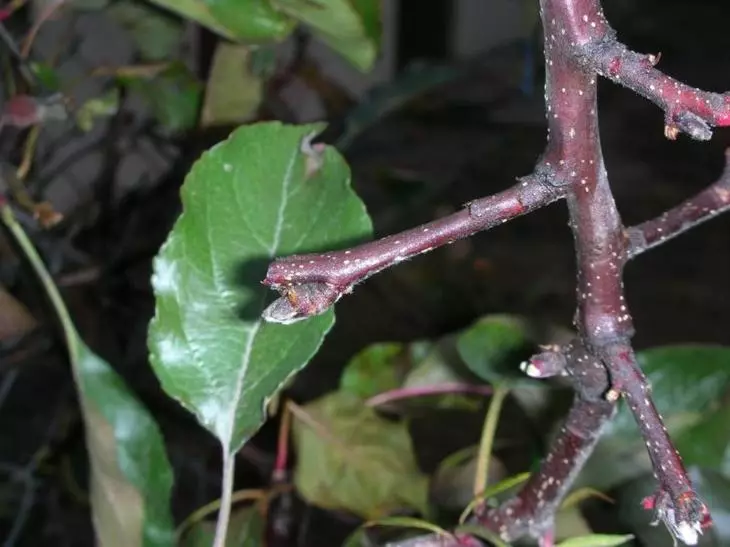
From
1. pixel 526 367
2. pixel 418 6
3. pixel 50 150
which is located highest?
pixel 526 367

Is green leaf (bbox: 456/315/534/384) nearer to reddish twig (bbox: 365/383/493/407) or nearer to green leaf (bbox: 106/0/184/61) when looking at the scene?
reddish twig (bbox: 365/383/493/407)

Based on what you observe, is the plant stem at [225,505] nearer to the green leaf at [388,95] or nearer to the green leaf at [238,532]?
the green leaf at [238,532]

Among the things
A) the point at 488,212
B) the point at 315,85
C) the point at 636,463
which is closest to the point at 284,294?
the point at 488,212

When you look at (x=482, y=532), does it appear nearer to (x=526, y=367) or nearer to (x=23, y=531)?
(x=526, y=367)

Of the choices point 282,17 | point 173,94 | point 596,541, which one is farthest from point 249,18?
point 596,541

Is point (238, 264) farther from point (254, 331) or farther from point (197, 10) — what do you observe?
point (197, 10)

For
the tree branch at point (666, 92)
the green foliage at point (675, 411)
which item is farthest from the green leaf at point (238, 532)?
the tree branch at point (666, 92)

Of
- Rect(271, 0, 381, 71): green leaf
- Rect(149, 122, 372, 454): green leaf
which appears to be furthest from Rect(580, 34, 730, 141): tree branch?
Rect(271, 0, 381, 71): green leaf
